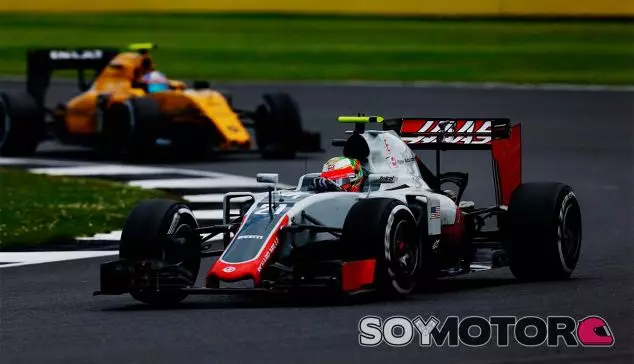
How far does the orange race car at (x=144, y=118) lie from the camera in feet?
77.8

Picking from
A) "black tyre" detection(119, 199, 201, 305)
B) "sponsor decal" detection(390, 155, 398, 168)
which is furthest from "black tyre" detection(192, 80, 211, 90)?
"black tyre" detection(119, 199, 201, 305)

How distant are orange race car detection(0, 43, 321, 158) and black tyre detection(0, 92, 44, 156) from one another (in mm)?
14

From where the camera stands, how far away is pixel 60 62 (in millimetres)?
25656

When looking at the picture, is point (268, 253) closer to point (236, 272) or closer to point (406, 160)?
point (236, 272)

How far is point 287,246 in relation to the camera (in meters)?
11.8

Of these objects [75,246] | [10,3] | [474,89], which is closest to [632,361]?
[75,246]

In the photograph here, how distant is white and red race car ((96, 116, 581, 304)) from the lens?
1166 centimetres

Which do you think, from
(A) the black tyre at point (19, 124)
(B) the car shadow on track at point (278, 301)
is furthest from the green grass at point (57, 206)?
(B) the car shadow on track at point (278, 301)

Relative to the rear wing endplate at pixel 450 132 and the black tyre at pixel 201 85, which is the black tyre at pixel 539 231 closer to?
the rear wing endplate at pixel 450 132

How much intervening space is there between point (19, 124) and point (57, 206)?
6680 millimetres

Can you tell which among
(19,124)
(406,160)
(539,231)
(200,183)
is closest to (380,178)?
(406,160)

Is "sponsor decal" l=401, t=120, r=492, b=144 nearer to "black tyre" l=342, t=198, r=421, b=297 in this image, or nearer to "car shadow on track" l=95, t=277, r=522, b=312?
"car shadow on track" l=95, t=277, r=522, b=312

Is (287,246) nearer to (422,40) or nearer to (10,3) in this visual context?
(422,40)

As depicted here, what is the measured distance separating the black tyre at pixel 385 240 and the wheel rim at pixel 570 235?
1506mm
